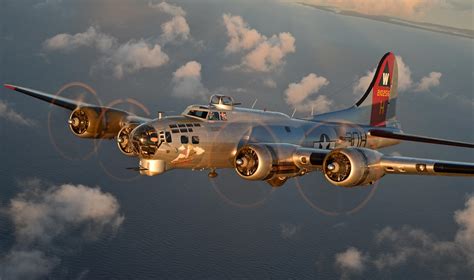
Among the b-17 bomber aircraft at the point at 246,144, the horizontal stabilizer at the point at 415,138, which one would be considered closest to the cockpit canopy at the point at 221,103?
the b-17 bomber aircraft at the point at 246,144

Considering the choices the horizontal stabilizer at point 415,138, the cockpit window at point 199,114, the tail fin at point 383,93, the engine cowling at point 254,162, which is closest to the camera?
the engine cowling at point 254,162

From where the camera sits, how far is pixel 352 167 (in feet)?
93.7

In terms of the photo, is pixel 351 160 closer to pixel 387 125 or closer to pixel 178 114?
pixel 178 114

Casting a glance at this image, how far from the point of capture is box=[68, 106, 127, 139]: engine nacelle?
37344 mm

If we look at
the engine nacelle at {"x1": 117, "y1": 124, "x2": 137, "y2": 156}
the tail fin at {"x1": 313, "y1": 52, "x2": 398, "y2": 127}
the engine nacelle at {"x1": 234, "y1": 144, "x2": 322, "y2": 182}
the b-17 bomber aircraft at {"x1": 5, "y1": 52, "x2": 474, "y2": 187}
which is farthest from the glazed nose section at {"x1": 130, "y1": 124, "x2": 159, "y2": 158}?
the tail fin at {"x1": 313, "y1": 52, "x2": 398, "y2": 127}

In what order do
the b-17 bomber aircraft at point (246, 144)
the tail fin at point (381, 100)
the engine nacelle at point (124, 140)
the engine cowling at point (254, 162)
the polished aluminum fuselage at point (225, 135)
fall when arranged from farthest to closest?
the tail fin at point (381, 100)
the engine nacelle at point (124, 140)
the polished aluminum fuselage at point (225, 135)
the engine cowling at point (254, 162)
the b-17 bomber aircraft at point (246, 144)

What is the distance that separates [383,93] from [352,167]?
67.2 feet

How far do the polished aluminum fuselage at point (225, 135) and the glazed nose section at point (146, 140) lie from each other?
0.28 meters

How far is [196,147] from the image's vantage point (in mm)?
31469

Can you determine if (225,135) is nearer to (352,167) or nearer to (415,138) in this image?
(352,167)

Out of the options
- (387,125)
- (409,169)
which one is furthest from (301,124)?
(387,125)

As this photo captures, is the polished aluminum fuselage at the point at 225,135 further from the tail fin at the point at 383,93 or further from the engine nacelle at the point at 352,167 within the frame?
the tail fin at the point at 383,93

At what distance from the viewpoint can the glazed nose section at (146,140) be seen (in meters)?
30.0

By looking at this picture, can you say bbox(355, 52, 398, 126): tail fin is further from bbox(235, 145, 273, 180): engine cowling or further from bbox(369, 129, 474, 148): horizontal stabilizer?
bbox(235, 145, 273, 180): engine cowling
